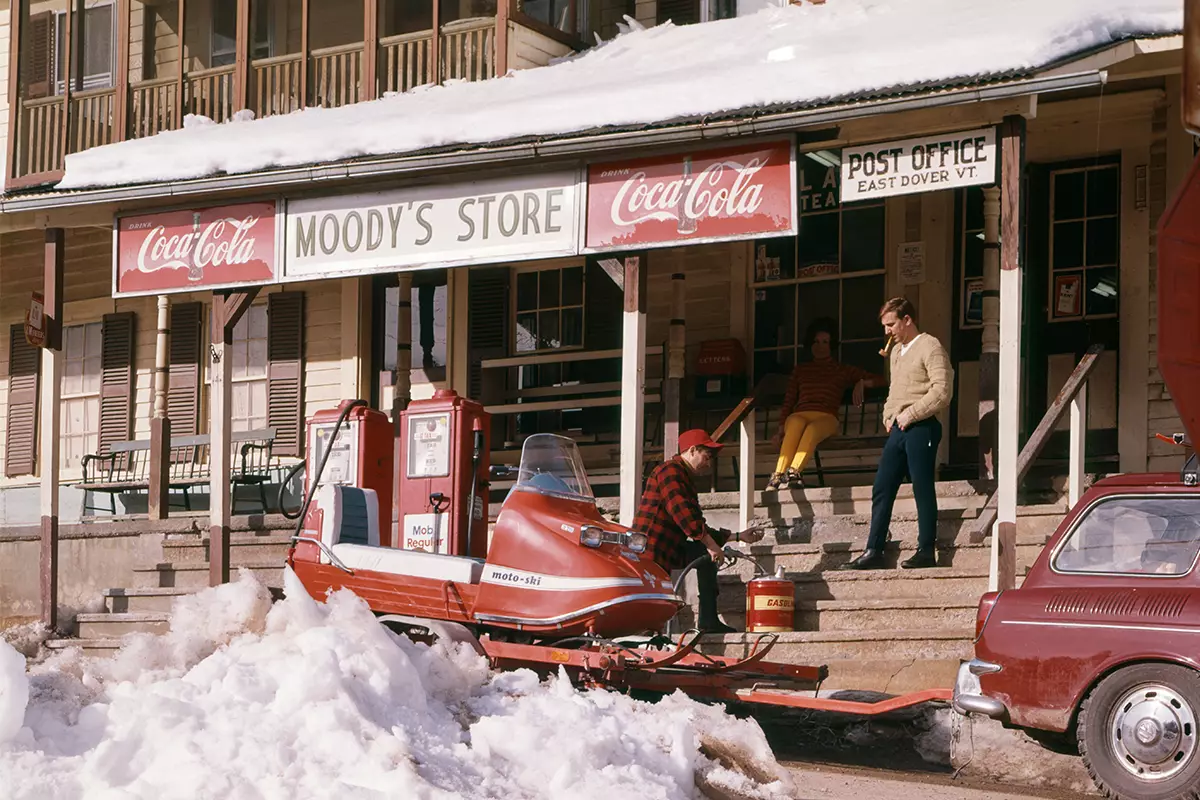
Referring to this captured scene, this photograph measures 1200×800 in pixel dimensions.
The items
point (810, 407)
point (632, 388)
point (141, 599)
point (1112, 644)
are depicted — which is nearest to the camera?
point (1112, 644)

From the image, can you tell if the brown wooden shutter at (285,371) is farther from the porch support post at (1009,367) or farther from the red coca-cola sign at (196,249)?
the porch support post at (1009,367)

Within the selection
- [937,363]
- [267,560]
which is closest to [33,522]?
[267,560]

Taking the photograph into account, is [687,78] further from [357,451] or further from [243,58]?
[243,58]

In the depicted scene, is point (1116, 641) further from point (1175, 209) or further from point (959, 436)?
point (959, 436)

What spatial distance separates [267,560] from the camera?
16.1 m

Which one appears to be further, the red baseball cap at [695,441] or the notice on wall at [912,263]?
the notice on wall at [912,263]

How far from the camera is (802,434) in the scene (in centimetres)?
1450

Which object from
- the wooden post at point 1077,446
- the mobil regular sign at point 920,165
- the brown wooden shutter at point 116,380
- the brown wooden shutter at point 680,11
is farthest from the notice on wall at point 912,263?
the brown wooden shutter at point 116,380

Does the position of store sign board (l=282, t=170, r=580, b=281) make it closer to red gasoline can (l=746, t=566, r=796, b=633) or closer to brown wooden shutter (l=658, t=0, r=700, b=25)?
red gasoline can (l=746, t=566, r=796, b=633)

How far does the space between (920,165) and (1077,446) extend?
248cm

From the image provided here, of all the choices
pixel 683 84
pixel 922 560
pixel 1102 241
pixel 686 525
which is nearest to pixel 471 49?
pixel 683 84

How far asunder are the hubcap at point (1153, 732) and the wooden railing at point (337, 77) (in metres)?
10.9

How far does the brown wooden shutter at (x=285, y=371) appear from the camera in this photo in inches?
744

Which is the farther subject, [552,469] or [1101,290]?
[1101,290]
